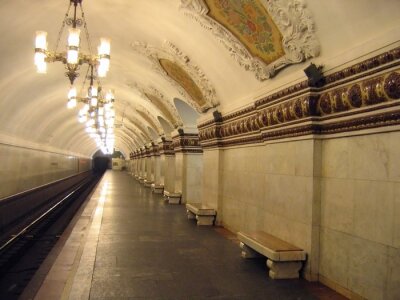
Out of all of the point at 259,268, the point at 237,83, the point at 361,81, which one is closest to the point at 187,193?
the point at 237,83

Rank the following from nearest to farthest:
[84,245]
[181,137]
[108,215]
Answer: [84,245] → [108,215] → [181,137]

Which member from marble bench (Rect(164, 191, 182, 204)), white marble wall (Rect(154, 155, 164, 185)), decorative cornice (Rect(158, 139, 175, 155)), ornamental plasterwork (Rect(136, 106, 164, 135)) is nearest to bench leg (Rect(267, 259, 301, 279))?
marble bench (Rect(164, 191, 182, 204))

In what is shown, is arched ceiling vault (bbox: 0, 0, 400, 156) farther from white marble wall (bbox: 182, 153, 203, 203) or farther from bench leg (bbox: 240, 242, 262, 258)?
bench leg (bbox: 240, 242, 262, 258)

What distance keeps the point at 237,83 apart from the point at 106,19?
2.98 metres

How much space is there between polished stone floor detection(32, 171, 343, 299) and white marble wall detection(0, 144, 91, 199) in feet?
22.3

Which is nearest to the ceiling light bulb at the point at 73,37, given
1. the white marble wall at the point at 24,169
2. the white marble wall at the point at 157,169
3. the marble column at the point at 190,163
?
the marble column at the point at 190,163

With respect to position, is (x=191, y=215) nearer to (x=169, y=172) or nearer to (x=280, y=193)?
(x=280, y=193)

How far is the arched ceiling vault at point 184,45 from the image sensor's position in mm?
4102

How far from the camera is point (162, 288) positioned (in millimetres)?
4258

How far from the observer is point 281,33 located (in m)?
5.07

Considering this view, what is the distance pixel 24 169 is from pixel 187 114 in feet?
25.8

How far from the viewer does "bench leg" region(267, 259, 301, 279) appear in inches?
186

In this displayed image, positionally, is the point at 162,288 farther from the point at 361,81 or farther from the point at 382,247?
the point at 361,81

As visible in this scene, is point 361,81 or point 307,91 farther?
point 307,91
